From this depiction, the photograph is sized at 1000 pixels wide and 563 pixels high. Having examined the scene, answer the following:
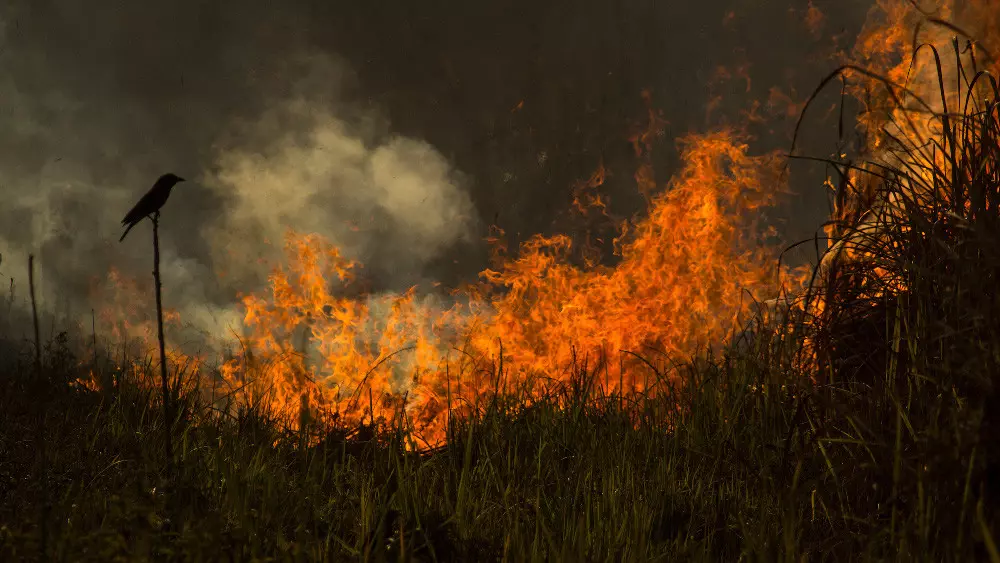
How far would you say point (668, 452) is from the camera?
3594 mm

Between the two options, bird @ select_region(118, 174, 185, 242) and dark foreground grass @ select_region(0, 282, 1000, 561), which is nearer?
dark foreground grass @ select_region(0, 282, 1000, 561)

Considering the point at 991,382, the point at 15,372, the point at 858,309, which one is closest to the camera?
the point at 991,382

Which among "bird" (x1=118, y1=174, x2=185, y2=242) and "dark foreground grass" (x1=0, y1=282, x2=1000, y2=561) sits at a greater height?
"bird" (x1=118, y1=174, x2=185, y2=242)

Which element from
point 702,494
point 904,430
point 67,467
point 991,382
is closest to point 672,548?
point 702,494

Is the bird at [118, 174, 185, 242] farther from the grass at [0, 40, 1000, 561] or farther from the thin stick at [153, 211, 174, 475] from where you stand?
the grass at [0, 40, 1000, 561]

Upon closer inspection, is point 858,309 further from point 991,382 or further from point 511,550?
point 511,550

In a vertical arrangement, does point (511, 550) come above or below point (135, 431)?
below

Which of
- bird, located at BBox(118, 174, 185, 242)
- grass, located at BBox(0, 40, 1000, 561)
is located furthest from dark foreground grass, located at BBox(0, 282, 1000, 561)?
bird, located at BBox(118, 174, 185, 242)

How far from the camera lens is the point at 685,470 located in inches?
126

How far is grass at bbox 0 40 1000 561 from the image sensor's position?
6.49 ft

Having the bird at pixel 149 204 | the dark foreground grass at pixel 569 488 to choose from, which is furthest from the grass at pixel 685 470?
the bird at pixel 149 204

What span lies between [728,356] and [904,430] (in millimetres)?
1179

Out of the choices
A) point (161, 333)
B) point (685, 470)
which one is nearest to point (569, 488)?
point (685, 470)

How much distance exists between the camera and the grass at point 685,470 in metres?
1.98
